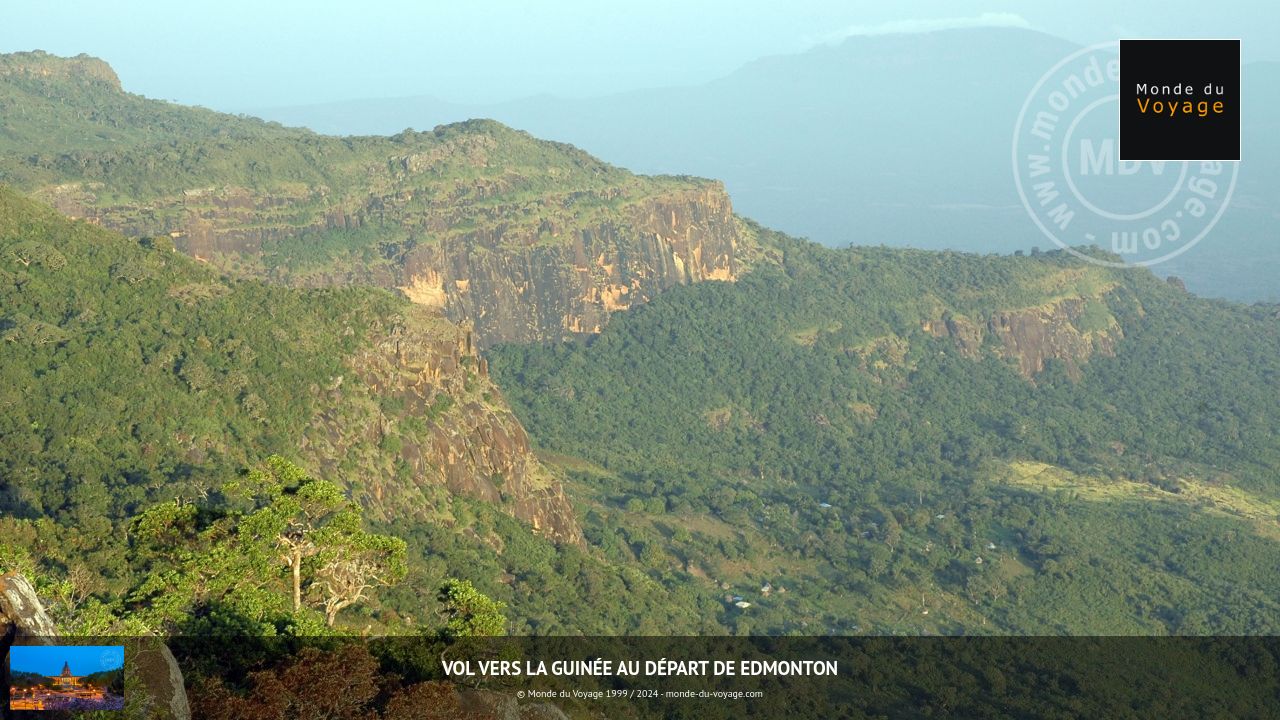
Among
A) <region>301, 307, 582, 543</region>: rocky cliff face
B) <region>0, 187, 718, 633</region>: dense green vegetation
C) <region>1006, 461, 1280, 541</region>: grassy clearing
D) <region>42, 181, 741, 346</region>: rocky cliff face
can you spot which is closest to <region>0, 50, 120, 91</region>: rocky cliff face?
<region>42, 181, 741, 346</region>: rocky cliff face

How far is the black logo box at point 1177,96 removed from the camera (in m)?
77.0

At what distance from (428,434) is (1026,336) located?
234 feet

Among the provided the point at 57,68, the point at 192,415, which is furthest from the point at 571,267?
the point at 57,68

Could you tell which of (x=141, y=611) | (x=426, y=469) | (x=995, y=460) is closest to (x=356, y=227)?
(x=426, y=469)

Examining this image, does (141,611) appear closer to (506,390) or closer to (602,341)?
(506,390)

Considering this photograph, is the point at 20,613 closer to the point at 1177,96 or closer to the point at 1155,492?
the point at 1177,96

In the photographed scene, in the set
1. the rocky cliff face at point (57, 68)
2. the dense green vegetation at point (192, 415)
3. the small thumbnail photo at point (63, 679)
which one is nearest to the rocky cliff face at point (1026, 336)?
the dense green vegetation at point (192, 415)

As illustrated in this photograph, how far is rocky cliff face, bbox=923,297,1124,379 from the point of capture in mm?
119938

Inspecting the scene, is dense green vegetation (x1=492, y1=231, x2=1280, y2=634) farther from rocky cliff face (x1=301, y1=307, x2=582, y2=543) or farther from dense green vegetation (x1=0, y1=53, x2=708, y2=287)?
dense green vegetation (x1=0, y1=53, x2=708, y2=287)

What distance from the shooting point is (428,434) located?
66375mm

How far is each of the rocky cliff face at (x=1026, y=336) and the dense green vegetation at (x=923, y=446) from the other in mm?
602

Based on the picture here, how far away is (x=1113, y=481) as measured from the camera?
9962 cm

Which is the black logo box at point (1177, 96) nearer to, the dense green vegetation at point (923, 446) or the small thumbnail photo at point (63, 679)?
the dense green vegetation at point (923, 446)

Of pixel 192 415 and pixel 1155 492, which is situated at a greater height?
pixel 192 415
